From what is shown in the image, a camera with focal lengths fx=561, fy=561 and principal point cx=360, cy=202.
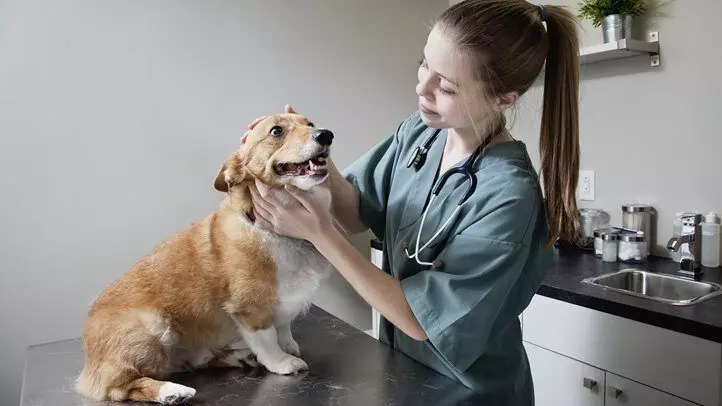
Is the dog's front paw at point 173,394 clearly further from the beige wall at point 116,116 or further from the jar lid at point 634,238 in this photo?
the jar lid at point 634,238

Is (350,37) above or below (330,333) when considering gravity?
above

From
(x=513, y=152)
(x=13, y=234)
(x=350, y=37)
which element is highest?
(x=350, y=37)

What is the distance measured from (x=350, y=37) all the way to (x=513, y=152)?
1.88m

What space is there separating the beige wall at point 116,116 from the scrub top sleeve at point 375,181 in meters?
1.21

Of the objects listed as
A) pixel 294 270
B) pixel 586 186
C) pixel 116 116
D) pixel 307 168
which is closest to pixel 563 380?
pixel 586 186

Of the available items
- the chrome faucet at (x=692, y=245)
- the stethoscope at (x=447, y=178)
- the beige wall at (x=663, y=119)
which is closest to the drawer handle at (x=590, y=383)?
the chrome faucet at (x=692, y=245)

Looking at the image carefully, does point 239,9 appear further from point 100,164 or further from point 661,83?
point 661,83

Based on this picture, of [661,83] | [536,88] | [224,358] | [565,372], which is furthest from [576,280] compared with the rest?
[224,358]

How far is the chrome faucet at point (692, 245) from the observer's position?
1.97 m

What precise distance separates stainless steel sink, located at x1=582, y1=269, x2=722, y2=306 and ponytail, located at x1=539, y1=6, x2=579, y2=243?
2.78 feet

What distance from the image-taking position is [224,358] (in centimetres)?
124

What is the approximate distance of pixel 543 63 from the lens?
3.76ft

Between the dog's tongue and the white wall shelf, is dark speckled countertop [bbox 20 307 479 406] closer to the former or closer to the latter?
the dog's tongue

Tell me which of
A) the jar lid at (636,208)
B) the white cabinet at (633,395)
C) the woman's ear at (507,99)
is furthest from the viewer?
the jar lid at (636,208)
